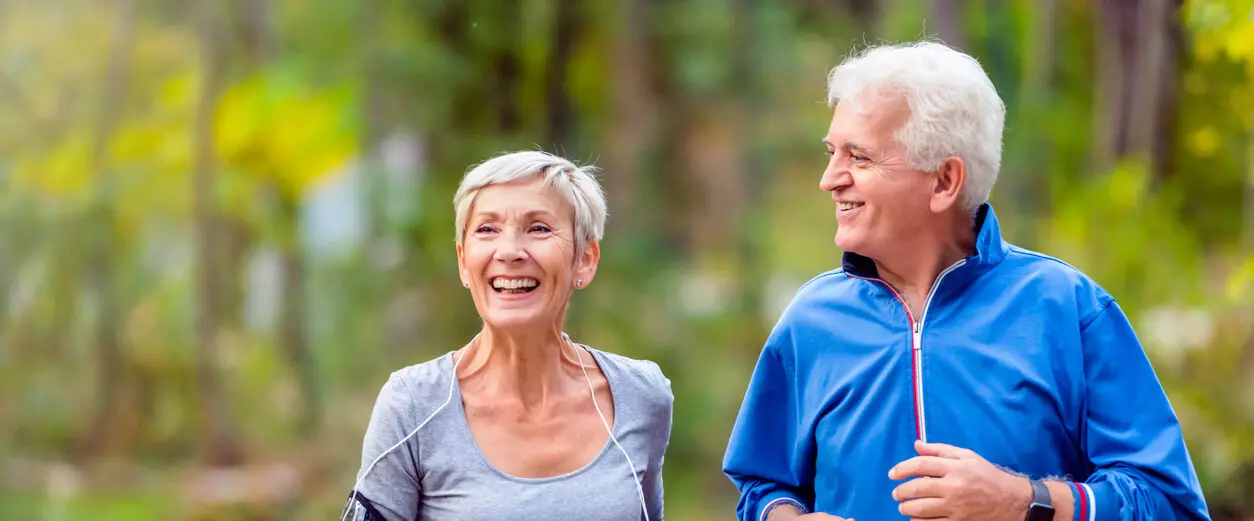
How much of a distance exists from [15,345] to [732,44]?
501 centimetres

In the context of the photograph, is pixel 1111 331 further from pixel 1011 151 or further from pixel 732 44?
pixel 732 44

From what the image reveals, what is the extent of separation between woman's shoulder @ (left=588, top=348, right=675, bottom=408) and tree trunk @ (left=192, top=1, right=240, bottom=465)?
637cm

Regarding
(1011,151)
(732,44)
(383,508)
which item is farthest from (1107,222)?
(383,508)

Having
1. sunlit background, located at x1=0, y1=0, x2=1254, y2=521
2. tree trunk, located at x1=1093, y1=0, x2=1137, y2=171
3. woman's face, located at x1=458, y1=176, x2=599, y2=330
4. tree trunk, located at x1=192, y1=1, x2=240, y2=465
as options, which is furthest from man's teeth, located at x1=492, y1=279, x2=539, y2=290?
tree trunk, located at x1=192, y1=1, x2=240, y2=465

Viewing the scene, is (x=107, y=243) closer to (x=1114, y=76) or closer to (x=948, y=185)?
(x=1114, y=76)

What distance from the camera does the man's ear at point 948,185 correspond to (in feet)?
5.04

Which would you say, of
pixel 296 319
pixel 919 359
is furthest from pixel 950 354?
pixel 296 319

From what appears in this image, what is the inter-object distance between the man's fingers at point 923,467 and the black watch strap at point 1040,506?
10cm

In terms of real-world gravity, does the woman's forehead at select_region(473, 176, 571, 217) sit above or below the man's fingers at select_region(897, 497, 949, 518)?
above

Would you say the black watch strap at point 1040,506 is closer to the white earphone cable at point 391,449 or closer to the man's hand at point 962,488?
the man's hand at point 962,488

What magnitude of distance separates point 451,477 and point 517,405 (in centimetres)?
14

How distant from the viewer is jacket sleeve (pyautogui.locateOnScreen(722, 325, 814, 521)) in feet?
5.55

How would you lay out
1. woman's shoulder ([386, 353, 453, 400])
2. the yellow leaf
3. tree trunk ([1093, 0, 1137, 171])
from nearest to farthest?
1. woman's shoulder ([386, 353, 453, 400])
2. the yellow leaf
3. tree trunk ([1093, 0, 1137, 171])

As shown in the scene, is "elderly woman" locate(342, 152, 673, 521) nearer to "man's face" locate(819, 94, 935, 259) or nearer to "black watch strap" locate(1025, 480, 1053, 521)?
"man's face" locate(819, 94, 935, 259)
